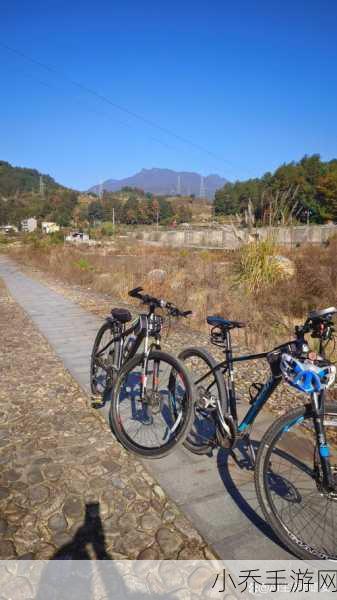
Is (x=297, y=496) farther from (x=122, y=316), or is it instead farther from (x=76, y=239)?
(x=76, y=239)

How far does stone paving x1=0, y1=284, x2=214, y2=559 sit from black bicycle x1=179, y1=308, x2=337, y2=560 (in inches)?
20.1

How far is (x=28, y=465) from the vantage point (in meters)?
3.10

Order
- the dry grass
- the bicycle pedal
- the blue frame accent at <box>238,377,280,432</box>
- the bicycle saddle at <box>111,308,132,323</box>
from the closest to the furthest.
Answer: the blue frame accent at <box>238,377,280,432</box> → the bicycle saddle at <box>111,308,132,323</box> → the bicycle pedal → the dry grass

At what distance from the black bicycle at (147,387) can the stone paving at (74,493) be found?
0.22 meters

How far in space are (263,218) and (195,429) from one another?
798 cm

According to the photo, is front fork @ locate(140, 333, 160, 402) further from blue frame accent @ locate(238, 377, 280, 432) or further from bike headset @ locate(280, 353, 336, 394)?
bike headset @ locate(280, 353, 336, 394)

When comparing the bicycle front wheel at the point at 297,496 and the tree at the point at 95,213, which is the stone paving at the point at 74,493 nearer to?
the bicycle front wheel at the point at 297,496

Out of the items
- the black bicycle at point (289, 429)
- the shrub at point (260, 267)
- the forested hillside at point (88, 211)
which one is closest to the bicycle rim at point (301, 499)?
the black bicycle at point (289, 429)

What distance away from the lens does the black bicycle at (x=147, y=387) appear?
2955mm

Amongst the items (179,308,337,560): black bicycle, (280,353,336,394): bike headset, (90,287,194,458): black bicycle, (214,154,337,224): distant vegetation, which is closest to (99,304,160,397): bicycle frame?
(90,287,194,458): black bicycle

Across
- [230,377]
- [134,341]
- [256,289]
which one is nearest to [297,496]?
[230,377]

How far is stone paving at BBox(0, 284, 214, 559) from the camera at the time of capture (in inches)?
90.2

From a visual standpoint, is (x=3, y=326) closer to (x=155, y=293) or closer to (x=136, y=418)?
(x=155, y=293)

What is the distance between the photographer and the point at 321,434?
214 cm
